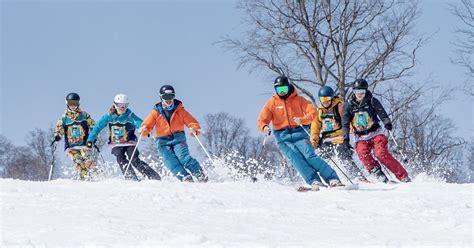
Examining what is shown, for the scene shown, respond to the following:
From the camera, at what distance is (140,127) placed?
1109 cm

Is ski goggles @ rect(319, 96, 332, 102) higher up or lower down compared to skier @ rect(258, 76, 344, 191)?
higher up

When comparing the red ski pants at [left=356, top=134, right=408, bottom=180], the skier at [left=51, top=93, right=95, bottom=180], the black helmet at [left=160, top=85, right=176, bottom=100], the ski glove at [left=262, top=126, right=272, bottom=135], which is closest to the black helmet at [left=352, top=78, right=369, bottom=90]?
the red ski pants at [left=356, top=134, right=408, bottom=180]

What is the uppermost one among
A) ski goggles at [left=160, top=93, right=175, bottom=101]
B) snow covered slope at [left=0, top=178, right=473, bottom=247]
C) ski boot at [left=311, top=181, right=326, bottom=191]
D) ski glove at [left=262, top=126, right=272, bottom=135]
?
ski goggles at [left=160, top=93, right=175, bottom=101]

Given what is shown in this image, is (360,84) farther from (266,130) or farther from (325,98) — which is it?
(266,130)

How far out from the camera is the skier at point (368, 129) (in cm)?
1084

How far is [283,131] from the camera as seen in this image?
970cm

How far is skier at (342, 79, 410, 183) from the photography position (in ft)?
35.6

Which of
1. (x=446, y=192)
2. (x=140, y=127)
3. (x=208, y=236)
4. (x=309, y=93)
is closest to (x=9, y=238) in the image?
(x=208, y=236)

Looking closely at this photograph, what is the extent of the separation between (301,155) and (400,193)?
5.93 ft

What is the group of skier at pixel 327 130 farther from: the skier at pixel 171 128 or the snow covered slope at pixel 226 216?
the skier at pixel 171 128

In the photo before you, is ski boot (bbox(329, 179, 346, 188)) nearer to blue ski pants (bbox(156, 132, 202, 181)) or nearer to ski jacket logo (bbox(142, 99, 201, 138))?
blue ski pants (bbox(156, 132, 202, 181))

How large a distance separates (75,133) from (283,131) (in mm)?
4731

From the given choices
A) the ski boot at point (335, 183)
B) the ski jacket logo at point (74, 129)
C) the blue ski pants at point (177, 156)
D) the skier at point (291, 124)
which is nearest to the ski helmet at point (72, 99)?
the ski jacket logo at point (74, 129)

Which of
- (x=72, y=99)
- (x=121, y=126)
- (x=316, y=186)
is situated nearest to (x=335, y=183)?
(x=316, y=186)
